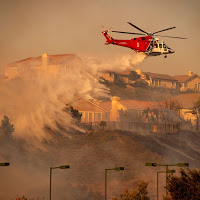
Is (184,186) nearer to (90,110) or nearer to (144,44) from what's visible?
(144,44)

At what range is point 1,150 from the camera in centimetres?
15538

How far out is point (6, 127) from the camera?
16325 cm

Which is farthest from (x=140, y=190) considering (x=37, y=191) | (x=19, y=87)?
(x=19, y=87)

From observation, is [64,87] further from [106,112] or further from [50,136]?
[106,112]

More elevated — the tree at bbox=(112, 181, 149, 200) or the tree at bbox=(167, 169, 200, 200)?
the tree at bbox=(167, 169, 200, 200)

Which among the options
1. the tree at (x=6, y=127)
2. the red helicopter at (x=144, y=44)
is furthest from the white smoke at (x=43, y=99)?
the red helicopter at (x=144, y=44)

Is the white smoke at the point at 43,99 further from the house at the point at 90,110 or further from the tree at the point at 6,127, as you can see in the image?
the house at the point at 90,110

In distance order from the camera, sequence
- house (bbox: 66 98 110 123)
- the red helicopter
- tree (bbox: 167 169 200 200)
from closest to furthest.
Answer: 1. tree (bbox: 167 169 200 200)
2. the red helicopter
3. house (bbox: 66 98 110 123)

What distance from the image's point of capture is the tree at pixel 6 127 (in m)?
163

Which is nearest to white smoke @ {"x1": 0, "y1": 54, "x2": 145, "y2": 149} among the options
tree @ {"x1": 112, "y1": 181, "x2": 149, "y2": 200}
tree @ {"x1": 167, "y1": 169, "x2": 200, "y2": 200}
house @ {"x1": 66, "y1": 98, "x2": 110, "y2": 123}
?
house @ {"x1": 66, "y1": 98, "x2": 110, "y2": 123}

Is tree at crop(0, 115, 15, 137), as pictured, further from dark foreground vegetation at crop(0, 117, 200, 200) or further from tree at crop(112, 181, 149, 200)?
tree at crop(112, 181, 149, 200)

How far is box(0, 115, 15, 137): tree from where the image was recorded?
163 metres

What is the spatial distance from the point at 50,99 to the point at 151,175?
3436 centimetres

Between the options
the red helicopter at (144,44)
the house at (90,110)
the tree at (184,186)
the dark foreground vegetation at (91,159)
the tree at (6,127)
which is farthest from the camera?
the house at (90,110)
